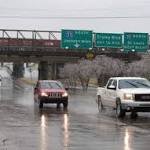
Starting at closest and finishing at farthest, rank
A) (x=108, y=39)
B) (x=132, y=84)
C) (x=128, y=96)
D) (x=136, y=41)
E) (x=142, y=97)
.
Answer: (x=142, y=97) → (x=128, y=96) → (x=132, y=84) → (x=108, y=39) → (x=136, y=41)

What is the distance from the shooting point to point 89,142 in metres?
15.7

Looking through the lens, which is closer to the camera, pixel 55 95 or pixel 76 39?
pixel 55 95

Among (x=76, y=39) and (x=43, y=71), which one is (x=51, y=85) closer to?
(x=76, y=39)

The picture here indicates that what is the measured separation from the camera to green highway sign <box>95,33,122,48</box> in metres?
70.5

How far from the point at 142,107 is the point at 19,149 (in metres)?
11.6

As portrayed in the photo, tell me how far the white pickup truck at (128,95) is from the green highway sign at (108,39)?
4243 cm

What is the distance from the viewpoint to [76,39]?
225 feet

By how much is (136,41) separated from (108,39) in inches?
128

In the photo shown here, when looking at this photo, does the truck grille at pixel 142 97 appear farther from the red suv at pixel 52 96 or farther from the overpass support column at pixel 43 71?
the overpass support column at pixel 43 71

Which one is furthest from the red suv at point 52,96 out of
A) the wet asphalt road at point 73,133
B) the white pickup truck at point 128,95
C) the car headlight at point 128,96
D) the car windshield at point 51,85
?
the car headlight at point 128,96

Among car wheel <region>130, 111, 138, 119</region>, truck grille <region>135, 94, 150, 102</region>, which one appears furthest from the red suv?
truck grille <region>135, 94, 150, 102</region>

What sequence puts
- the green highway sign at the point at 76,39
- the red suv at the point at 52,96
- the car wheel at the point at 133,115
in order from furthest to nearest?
the green highway sign at the point at 76,39 < the red suv at the point at 52,96 < the car wheel at the point at 133,115

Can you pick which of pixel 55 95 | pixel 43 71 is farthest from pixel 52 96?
pixel 43 71

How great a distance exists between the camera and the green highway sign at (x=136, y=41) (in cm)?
7050
